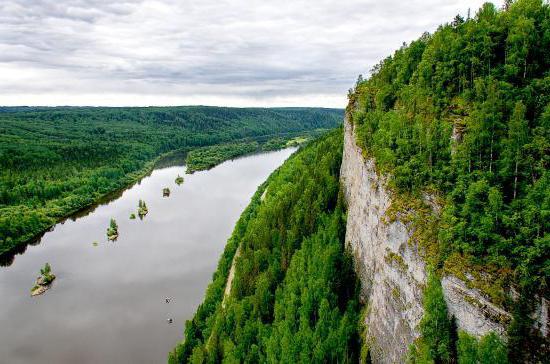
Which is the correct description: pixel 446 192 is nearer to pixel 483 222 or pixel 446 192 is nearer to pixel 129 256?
pixel 483 222

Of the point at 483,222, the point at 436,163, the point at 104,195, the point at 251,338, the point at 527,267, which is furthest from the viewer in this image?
the point at 104,195

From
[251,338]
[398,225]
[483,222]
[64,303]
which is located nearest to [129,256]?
[64,303]

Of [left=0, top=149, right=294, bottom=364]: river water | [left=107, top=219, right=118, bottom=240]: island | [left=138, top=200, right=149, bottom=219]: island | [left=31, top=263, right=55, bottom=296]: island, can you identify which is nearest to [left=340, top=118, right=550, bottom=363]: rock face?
[left=0, top=149, right=294, bottom=364]: river water

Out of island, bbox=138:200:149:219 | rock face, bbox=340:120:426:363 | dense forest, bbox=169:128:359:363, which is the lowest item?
island, bbox=138:200:149:219

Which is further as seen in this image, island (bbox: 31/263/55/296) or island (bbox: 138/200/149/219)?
island (bbox: 138/200/149/219)

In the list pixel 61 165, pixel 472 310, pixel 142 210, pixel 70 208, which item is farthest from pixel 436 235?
pixel 61 165

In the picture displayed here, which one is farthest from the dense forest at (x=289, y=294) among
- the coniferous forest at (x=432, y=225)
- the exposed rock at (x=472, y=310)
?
the exposed rock at (x=472, y=310)

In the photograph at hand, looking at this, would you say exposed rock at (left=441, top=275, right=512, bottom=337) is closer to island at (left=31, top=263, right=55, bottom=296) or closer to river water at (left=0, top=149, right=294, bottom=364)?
river water at (left=0, top=149, right=294, bottom=364)
